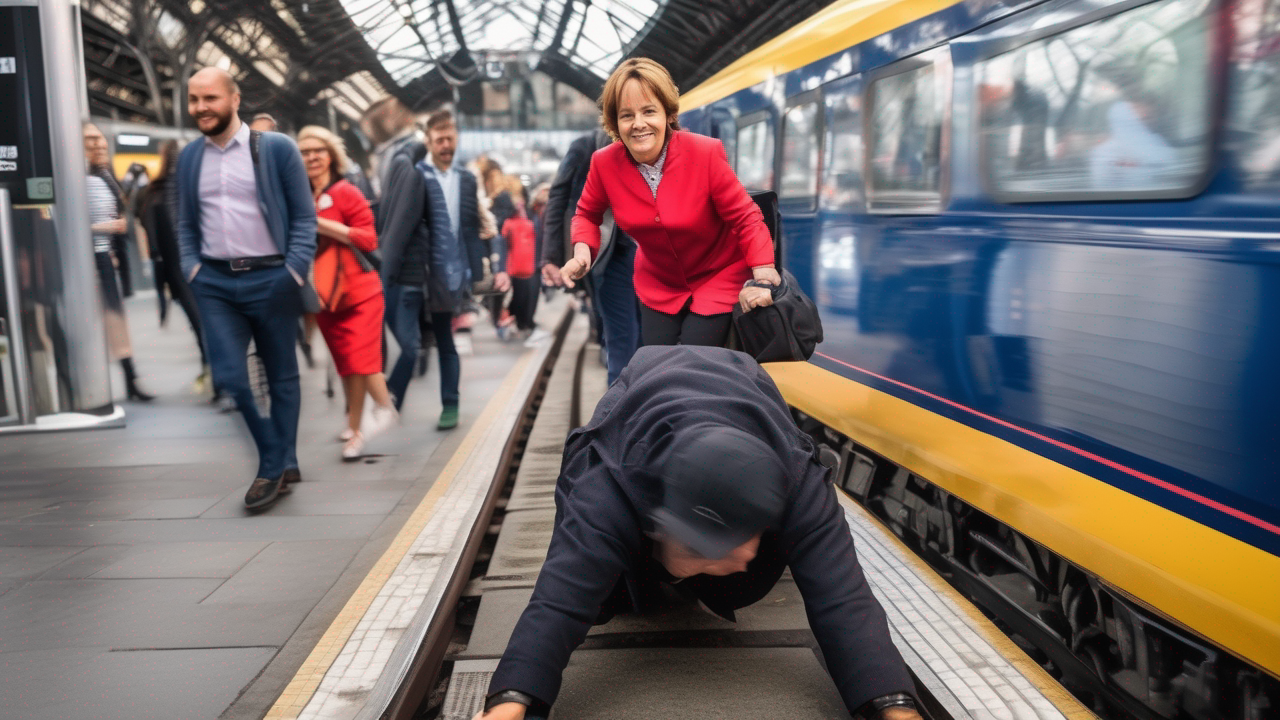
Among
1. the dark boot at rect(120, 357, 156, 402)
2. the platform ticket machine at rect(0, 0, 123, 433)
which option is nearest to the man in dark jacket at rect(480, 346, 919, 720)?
the platform ticket machine at rect(0, 0, 123, 433)

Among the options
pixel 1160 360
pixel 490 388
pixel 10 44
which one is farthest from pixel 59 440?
pixel 1160 360

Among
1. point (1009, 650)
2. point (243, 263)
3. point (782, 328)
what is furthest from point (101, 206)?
point (1009, 650)

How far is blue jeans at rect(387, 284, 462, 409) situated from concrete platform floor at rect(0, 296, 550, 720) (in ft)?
0.90

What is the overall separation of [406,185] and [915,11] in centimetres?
314

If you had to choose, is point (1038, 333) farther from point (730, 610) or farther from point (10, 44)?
point (10, 44)

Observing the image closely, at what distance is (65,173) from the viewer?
6.53 meters

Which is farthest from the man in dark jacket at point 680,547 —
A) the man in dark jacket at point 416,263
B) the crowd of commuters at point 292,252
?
the man in dark jacket at point 416,263

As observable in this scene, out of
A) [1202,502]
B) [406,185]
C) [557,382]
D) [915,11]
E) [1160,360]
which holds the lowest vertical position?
[557,382]

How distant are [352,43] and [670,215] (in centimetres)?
2937

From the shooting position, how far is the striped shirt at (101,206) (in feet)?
25.0

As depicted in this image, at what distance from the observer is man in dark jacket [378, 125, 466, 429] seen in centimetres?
635

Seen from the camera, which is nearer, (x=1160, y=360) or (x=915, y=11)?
(x=1160, y=360)

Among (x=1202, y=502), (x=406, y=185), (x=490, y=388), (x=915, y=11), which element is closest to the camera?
(x=1202, y=502)

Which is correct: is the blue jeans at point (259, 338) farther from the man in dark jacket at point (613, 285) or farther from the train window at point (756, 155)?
the train window at point (756, 155)
